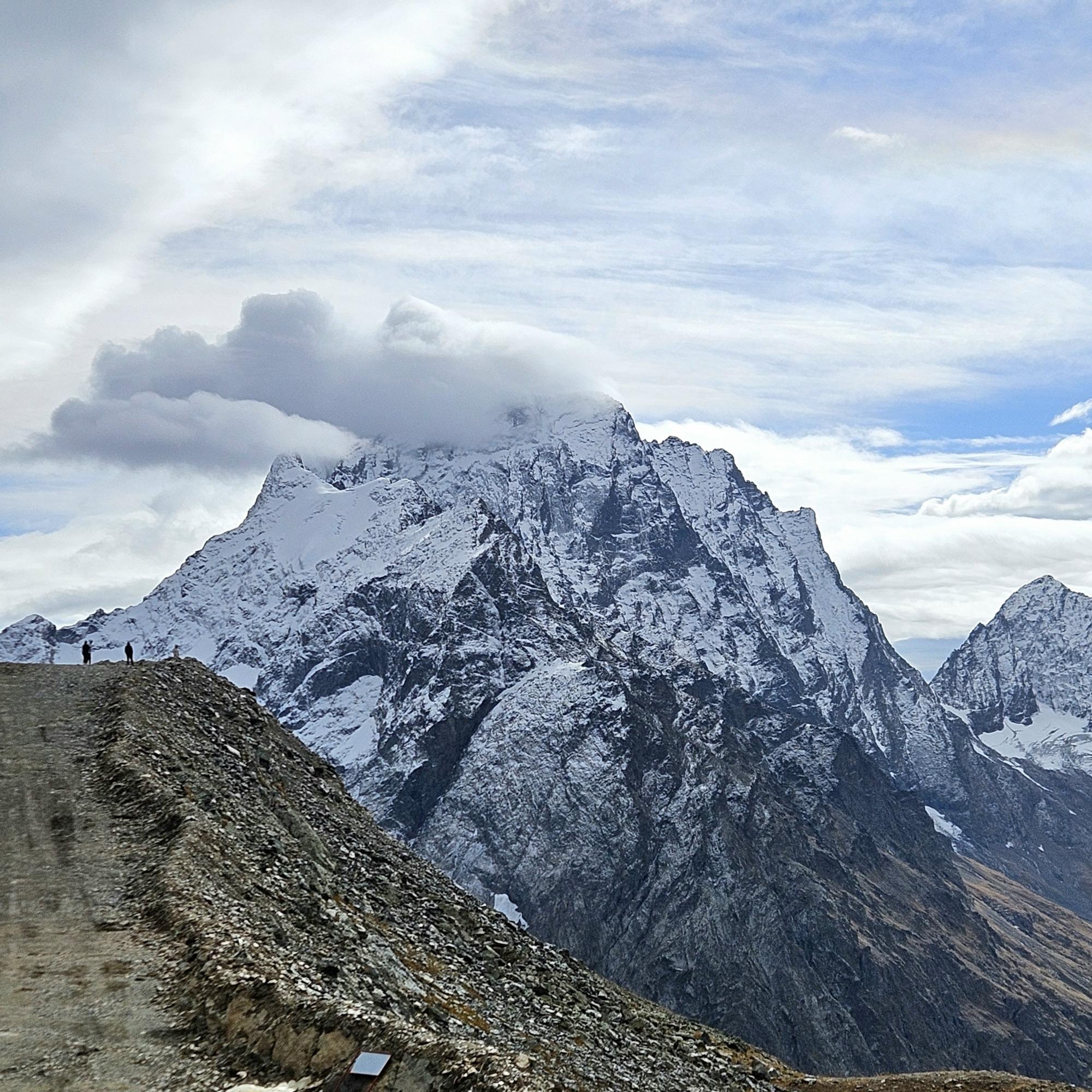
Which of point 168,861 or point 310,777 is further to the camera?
point 310,777

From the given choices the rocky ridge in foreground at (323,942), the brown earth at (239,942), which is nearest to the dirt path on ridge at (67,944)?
the brown earth at (239,942)

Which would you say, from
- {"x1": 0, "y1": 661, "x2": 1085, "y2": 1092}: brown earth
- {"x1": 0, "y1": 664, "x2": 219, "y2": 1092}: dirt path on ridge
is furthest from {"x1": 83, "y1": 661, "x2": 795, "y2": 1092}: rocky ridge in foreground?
{"x1": 0, "y1": 664, "x2": 219, "y2": 1092}: dirt path on ridge

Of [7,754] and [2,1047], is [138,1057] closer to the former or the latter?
[2,1047]

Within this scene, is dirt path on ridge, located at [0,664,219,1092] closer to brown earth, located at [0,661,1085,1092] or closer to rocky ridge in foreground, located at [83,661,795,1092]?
brown earth, located at [0,661,1085,1092]

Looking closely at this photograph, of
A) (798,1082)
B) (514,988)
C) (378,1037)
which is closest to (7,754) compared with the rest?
(514,988)

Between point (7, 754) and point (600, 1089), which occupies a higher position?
point (7, 754)

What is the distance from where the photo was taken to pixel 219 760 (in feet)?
166

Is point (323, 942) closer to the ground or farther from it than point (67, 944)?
closer to the ground

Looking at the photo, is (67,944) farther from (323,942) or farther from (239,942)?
(323,942)

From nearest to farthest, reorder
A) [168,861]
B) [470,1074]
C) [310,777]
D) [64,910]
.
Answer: [470,1074] → [64,910] → [168,861] → [310,777]

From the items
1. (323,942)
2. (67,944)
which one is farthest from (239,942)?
(323,942)

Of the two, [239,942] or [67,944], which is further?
[67,944]

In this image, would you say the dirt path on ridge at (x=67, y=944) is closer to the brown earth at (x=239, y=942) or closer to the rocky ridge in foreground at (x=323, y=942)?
the brown earth at (x=239, y=942)

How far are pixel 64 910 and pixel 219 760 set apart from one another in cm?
1682
